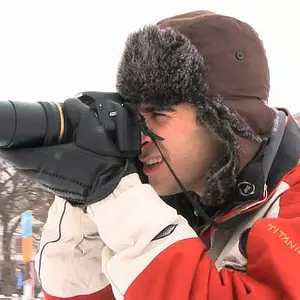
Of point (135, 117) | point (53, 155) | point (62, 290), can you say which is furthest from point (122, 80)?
point (62, 290)

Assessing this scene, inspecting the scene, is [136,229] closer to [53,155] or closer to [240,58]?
[53,155]

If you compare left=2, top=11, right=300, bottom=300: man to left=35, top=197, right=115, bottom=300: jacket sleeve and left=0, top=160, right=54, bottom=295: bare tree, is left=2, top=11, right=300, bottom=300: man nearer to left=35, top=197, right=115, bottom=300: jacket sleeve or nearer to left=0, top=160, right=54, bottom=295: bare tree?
left=35, top=197, right=115, bottom=300: jacket sleeve

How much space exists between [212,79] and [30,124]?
11.9 inches

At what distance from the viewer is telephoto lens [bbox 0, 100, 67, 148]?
71 centimetres

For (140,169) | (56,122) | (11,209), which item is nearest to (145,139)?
(140,169)

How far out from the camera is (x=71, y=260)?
3.19 feet

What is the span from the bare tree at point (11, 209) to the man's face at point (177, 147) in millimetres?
1625

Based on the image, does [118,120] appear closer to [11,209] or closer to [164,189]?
[164,189]

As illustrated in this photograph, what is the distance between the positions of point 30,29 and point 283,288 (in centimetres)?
187

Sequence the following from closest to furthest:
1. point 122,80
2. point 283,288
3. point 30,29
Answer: point 283,288 < point 122,80 < point 30,29

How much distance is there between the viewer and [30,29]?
2.38 meters

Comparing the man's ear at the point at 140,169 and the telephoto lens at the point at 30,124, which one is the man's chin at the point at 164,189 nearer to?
the man's ear at the point at 140,169

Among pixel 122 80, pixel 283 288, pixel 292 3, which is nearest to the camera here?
pixel 283 288

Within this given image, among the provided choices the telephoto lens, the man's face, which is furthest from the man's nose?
the telephoto lens
